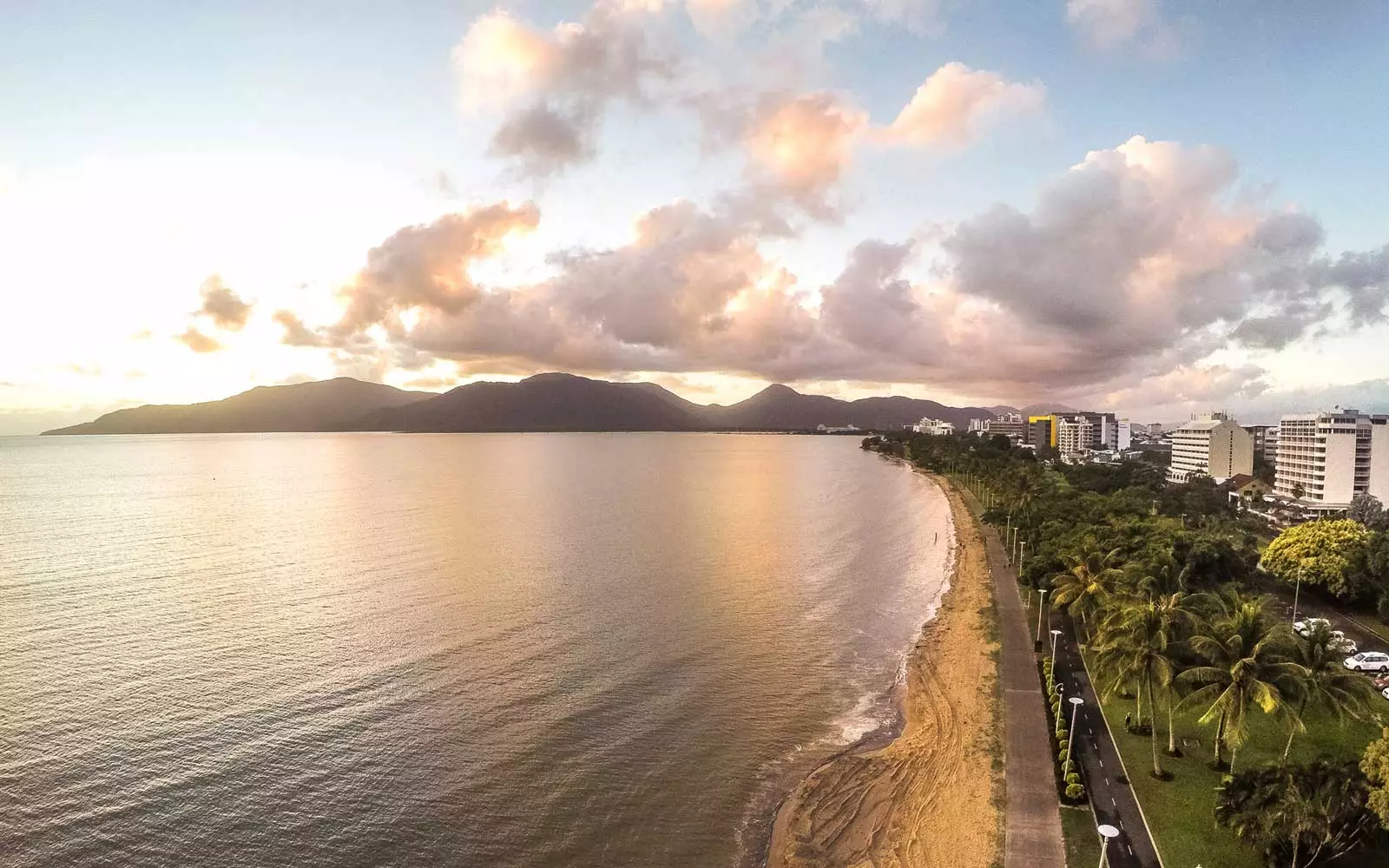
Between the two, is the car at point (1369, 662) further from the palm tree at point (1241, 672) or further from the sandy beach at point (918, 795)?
the sandy beach at point (918, 795)

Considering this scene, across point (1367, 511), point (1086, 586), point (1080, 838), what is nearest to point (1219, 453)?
point (1367, 511)

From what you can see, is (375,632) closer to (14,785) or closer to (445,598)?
(445,598)

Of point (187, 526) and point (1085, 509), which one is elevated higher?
point (1085, 509)

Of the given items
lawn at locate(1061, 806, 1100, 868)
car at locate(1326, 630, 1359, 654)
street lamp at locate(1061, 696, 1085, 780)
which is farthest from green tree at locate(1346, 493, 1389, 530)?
lawn at locate(1061, 806, 1100, 868)

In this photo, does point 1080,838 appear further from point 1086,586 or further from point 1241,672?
point 1086,586

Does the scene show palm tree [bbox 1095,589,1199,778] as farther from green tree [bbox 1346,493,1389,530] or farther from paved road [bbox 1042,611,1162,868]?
green tree [bbox 1346,493,1389,530]

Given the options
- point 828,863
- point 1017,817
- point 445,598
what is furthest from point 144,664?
point 1017,817
